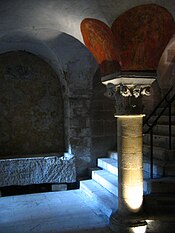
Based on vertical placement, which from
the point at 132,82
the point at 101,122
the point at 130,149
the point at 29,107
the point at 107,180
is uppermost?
the point at 132,82

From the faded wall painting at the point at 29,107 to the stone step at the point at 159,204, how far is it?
10.1 ft

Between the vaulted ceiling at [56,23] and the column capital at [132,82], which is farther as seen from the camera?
the column capital at [132,82]

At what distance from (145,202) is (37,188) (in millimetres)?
2836

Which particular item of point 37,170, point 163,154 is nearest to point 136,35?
point 163,154

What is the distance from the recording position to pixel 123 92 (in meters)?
3.76

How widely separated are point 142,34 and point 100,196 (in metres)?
2.73

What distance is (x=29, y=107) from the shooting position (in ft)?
21.2

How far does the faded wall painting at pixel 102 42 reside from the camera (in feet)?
12.3

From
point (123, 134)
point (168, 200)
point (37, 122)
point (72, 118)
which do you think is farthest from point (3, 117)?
point (168, 200)

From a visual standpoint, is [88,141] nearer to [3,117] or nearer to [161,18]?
[3,117]

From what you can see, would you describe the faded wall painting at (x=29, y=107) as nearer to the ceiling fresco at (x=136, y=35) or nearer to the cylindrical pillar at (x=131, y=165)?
the ceiling fresco at (x=136, y=35)

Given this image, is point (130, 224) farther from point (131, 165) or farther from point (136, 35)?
point (136, 35)

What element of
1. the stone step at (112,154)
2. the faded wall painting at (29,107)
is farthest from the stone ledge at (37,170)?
the stone step at (112,154)

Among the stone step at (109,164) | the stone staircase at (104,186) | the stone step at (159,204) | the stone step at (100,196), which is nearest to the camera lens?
the stone step at (159,204)
